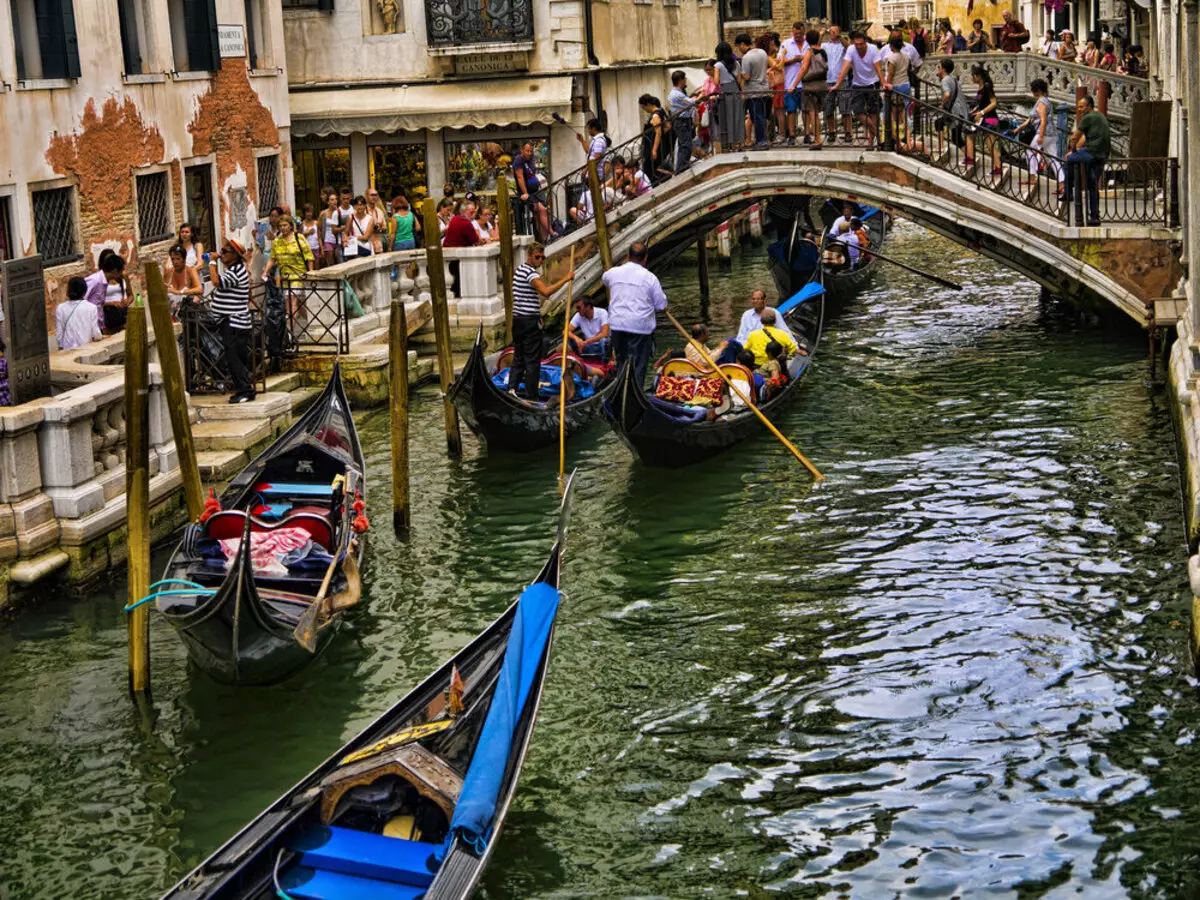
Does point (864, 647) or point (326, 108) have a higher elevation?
point (326, 108)

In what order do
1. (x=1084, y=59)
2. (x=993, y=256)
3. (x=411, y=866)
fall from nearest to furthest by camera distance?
(x=411, y=866)
(x=993, y=256)
(x=1084, y=59)

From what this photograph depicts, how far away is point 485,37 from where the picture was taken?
1518cm

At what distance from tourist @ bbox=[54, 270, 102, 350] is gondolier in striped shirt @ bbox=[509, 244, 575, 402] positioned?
2.46 metres

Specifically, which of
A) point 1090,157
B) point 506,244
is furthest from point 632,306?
point 1090,157

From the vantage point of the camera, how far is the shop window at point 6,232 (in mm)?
10281

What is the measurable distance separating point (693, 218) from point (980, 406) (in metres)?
3.65

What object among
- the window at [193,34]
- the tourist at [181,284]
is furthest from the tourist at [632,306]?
the window at [193,34]

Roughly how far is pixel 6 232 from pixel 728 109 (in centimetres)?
539

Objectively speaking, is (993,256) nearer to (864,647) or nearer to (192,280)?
(192,280)

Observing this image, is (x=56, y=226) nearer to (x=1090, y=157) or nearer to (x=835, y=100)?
(x=835, y=100)

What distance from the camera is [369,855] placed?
4.70m

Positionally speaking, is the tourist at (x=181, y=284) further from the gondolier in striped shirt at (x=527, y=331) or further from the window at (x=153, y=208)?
the gondolier in striped shirt at (x=527, y=331)

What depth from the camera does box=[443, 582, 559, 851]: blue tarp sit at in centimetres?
471

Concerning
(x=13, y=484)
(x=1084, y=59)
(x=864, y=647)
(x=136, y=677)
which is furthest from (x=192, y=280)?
(x=1084, y=59)
